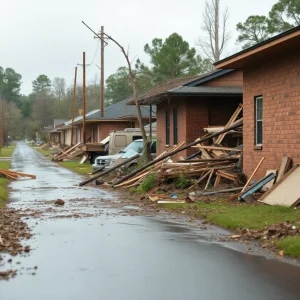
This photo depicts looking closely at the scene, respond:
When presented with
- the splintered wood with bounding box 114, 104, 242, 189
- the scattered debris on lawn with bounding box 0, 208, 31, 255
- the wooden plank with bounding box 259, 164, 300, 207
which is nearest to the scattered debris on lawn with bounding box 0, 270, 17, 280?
the scattered debris on lawn with bounding box 0, 208, 31, 255

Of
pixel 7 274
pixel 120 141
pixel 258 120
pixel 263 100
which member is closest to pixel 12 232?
pixel 7 274

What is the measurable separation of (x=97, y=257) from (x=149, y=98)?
19.4 meters

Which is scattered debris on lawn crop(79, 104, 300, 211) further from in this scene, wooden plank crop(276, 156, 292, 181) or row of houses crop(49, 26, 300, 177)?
row of houses crop(49, 26, 300, 177)

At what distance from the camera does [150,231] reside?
11.1 meters

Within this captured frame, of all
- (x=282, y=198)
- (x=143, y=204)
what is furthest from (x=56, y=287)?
(x=143, y=204)

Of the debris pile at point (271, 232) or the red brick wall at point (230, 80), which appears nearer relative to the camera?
the debris pile at point (271, 232)

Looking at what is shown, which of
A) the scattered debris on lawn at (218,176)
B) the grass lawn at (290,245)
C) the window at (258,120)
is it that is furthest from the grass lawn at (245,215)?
the window at (258,120)

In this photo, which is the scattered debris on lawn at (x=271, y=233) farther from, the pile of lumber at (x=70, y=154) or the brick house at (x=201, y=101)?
the pile of lumber at (x=70, y=154)

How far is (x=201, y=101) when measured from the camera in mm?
25797

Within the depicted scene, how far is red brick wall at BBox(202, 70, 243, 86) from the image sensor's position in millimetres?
26859

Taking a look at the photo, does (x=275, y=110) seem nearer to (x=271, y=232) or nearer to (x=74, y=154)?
(x=271, y=232)

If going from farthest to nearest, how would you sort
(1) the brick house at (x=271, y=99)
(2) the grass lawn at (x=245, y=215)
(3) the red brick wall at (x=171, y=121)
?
(3) the red brick wall at (x=171, y=121) → (1) the brick house at (x=271, y=99) → (2) the grass lawn at (x=245, y=215)

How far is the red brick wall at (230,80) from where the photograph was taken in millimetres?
26859

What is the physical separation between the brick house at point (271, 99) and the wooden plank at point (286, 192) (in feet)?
3.76
